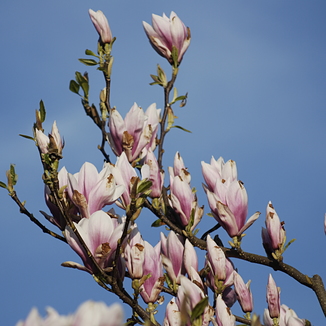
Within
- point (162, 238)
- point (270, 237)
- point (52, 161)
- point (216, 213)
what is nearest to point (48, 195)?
point (52, 161)

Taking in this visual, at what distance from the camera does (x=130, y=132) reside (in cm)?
206

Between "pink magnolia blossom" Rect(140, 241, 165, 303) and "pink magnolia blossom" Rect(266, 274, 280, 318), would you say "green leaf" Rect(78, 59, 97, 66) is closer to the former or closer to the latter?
"pink magnolia blossom" Rect(140, 241, 165, 303)

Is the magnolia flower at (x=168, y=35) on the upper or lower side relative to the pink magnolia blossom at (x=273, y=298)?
upper

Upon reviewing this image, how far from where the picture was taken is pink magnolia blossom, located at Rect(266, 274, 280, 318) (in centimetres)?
195

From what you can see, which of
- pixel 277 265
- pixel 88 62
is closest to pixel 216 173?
pixel 277 265

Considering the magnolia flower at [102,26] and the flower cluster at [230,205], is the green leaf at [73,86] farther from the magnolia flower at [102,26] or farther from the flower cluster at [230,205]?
the flower cluster at [230,205]

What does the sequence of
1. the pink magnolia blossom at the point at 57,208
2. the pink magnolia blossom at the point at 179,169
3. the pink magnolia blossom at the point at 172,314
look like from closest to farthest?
1. the pink magnolia blossom at the point at 172,314
2. the pink magnolia blossom at the point at 57,208
3. the pink magnolia blossom at the point at 179,169

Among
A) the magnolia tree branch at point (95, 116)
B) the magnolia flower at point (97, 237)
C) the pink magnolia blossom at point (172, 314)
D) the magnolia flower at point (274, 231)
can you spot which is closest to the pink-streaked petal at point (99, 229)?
A: the magnolia flower at point (97, 237)

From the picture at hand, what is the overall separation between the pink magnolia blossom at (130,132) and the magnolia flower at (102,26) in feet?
1.96

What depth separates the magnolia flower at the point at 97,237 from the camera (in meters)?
1.51

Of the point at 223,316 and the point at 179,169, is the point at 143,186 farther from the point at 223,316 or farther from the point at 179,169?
the point at 179,169

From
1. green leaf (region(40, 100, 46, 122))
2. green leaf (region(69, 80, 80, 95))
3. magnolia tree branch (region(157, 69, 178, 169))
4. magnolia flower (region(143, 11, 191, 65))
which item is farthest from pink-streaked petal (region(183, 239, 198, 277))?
magnolia flower (region(143, 11, 191, 65))

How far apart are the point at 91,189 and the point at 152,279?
430 millimetres

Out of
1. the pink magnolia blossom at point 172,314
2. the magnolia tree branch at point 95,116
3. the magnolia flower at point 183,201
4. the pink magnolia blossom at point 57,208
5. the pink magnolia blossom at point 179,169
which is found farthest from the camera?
the magnolia tree branch at point 95,116
